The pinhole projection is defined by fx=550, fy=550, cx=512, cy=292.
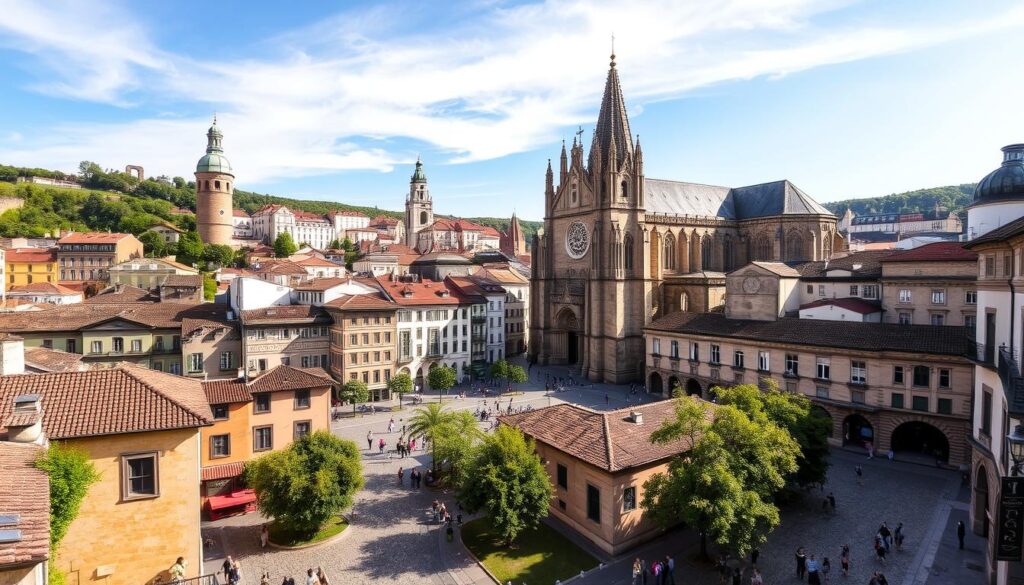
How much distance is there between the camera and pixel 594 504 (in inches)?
1001

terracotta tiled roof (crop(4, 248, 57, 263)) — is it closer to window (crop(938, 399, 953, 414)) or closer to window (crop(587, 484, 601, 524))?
window (crop(587, 484, 601, 524))

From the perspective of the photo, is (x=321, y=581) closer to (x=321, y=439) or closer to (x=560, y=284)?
(x=321, y=439)

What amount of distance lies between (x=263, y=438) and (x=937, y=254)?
4906 cm

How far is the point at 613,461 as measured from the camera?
955 inches

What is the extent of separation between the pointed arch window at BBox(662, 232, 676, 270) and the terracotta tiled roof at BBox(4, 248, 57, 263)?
96.0 metres

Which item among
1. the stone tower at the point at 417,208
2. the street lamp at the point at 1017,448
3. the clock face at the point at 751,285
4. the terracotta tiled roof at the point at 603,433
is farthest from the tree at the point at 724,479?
the stone tower at the point at 417,208

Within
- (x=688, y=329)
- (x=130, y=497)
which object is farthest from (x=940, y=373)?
(x=130, y=497)

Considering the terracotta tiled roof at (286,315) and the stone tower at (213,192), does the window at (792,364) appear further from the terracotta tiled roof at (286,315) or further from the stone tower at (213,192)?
the stone tower at (213,192)

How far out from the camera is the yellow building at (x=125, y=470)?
17.3m

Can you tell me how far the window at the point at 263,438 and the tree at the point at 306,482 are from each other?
4910 millimetres

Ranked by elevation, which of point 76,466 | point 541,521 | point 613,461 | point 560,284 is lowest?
point 541,521

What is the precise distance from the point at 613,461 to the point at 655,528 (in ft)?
15.5

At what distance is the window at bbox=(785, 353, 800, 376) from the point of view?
4231 centimetres

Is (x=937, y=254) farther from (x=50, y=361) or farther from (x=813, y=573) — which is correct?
(x=50, y=361)
